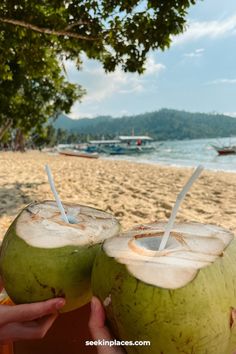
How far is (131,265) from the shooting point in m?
0.82

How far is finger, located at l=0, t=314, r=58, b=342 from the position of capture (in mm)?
1063

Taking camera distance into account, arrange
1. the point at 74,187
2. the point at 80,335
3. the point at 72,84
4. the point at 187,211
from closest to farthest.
Answer: the point at 80,335 < the point at 187,211 < the point at 74,187 < the point at 72,84

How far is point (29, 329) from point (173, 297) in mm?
550

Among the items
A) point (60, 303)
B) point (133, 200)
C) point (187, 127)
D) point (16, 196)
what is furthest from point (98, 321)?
point (187, 127)

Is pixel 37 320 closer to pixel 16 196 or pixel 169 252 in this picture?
pixel 169 252

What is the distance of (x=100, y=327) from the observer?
0.91 meters

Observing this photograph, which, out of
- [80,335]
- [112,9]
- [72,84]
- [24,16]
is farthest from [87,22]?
[72,84]

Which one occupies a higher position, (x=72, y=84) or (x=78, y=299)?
(x=72, y=84)

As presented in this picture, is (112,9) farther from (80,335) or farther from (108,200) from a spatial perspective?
(80,335)

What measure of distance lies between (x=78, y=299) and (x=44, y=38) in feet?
19.8

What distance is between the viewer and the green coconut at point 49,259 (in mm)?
998

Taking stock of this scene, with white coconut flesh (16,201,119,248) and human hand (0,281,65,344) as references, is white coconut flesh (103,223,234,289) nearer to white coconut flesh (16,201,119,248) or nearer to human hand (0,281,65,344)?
white coconut flesh (16,201,119,248)

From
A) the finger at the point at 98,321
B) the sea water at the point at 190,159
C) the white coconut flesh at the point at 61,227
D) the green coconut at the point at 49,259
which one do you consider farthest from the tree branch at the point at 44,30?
the sea water at the point at 190,159

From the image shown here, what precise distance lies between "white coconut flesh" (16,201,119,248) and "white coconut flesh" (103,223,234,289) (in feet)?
0.47
